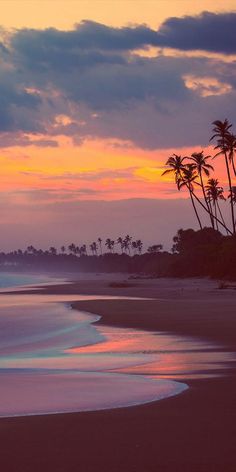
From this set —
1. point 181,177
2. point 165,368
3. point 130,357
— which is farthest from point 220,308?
point 181,177

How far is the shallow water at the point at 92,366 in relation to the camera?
10.0m

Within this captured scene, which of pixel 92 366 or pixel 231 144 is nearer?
pixel 92 366

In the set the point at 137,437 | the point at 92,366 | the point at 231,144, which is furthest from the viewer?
the point at 231,144

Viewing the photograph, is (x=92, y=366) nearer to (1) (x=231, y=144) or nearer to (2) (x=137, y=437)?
(2) (x=137, y=437)

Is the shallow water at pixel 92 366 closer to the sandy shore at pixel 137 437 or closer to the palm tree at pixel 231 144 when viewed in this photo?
the sandy shore at pixel 137 437

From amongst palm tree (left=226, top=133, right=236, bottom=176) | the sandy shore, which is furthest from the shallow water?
palm tree (left=226, top=133, right=236, bottom=176)

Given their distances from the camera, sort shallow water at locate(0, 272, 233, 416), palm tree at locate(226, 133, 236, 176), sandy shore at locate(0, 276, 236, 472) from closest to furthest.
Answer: sandy shore at locate(0, 276, 236, 472)
shallow water at locate(0, 272, 233, 416)
palm tree at locate(226, 133, 236, 176)

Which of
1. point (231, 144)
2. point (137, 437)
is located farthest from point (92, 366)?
point (231, 144)

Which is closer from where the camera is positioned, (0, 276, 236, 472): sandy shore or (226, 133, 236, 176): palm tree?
(0, 276, 236, 472): sandy shore

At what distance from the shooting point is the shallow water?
10.0m

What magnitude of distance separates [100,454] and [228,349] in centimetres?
929

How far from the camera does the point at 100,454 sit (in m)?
6.79

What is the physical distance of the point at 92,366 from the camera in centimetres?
1398

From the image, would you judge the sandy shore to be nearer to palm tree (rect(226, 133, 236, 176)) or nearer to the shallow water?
the shallow water
